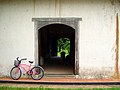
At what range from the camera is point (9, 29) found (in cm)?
1417

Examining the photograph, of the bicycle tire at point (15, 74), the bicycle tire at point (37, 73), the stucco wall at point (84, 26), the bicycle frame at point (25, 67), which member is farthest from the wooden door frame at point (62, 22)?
the bicycle tire at point (15, 74)

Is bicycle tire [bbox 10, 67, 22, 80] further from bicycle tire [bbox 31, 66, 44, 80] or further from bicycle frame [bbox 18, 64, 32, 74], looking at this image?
bicycle tire [bbox 31, 66, 44, 80]

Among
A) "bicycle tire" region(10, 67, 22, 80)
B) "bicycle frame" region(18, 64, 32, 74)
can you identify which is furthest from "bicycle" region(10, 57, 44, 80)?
"bicycle frame" region(18, 64, 32, 74)

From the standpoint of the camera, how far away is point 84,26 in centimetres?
1396

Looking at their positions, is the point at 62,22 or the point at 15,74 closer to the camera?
the point at 15,74

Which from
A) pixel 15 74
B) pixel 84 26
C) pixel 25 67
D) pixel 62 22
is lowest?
pixel 15 74

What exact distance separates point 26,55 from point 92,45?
3.17 meters

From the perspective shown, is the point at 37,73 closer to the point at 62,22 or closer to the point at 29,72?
the point at 29,72

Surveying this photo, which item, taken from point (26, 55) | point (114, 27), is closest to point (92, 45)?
point (114, 27)

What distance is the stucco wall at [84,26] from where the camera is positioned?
13945 millimetres

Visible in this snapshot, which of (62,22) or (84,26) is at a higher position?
(62,22)

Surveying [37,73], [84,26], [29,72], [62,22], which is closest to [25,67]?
[29,72]

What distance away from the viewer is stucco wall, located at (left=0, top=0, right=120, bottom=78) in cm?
1395

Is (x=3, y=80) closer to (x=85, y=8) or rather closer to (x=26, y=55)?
(x=26, y=55)
